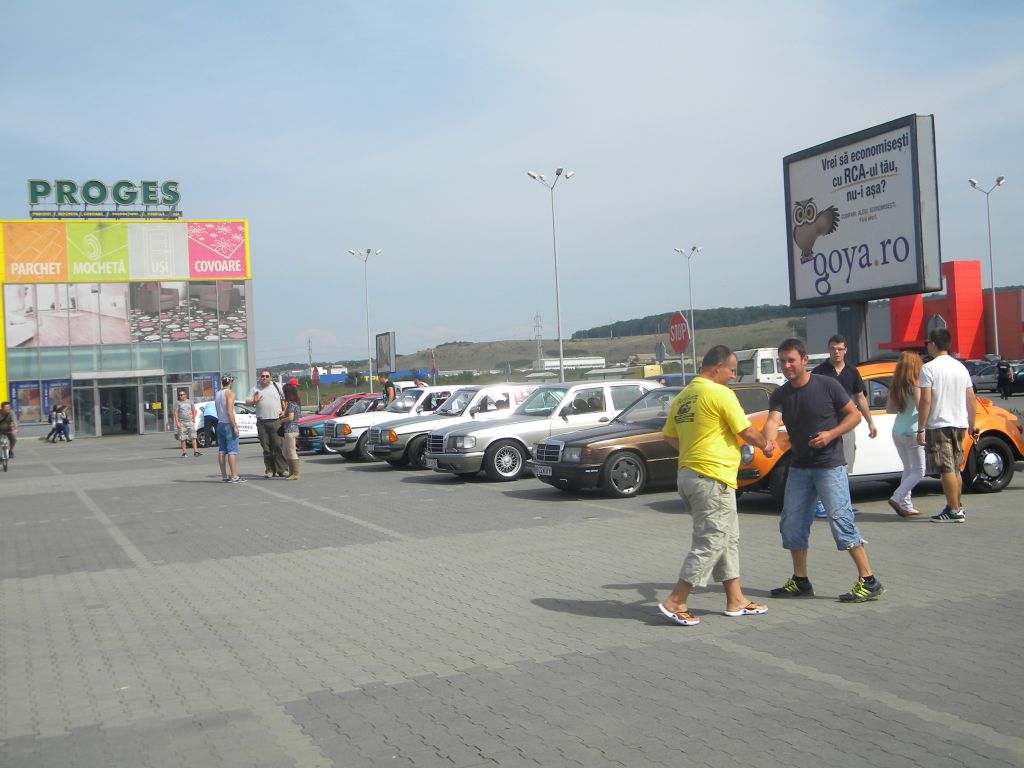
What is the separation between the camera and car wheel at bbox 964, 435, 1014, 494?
12.1 metres

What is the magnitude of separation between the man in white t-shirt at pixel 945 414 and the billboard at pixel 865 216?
22.5 ft

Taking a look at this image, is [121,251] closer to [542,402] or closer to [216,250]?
[216,250]

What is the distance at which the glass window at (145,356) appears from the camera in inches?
2000

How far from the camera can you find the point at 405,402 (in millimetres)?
23250

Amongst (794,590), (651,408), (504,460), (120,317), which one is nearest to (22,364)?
(120,317)

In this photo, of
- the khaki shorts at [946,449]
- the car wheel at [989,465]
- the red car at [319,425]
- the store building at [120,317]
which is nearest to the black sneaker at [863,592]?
the khaki shorts at [946,449]

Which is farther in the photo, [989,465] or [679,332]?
[679,332]

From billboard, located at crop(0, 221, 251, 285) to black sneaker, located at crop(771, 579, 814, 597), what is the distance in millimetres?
48553

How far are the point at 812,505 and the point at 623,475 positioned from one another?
6.46 m

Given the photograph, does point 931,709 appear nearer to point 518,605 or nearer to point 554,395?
point 518,605

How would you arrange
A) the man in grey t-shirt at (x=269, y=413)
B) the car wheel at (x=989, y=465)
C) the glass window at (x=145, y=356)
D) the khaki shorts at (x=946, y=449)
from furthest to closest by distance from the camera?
1. the glass window at (x=145, y=356)
2. the man in grey t-shirt at (x=269, y=413)
3. the car wheel at (x=989, y=465)
4. the khaki shorts at (x=946, y=449)

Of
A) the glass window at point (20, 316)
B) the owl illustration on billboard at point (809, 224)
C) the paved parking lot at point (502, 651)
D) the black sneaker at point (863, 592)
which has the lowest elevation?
the paved parking lot at point (502, 651)

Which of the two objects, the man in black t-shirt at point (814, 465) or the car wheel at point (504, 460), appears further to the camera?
the car wheel at point (504, 460)

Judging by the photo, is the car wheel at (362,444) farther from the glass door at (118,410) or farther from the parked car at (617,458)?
the glass door at (118,410)
